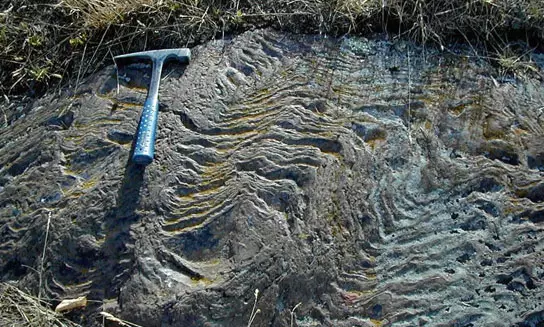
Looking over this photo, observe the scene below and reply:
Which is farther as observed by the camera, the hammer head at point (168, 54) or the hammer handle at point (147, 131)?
the hammer head at point (168, 54)

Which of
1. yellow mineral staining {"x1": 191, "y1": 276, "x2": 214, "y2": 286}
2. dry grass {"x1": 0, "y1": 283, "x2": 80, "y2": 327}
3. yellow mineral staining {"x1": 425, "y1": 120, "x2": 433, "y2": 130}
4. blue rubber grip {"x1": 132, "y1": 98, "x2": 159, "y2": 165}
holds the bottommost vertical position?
dry grass {"x1": 0, "y1": 283, "x2": 80, "y2": 327}

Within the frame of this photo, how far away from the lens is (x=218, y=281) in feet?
11.8

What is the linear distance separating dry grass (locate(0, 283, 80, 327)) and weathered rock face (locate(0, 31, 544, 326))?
75 millimetres

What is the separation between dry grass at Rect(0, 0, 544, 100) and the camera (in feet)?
14.1

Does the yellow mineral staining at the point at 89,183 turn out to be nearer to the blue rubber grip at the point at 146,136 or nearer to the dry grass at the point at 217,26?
the blue rubber grip at the point at 146,136

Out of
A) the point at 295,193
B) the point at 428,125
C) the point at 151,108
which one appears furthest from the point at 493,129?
the point at 151,108

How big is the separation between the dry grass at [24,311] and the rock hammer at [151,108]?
86 centimetres

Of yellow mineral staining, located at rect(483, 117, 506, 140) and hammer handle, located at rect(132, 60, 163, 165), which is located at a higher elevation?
yellow mineral staining, located at rect(483, 117, 506, 140)

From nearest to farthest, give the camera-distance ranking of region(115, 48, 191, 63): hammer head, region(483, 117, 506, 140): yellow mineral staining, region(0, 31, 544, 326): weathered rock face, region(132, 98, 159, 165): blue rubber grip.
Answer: region(0, 31, 544, 326): weathered rock face → region(132, 98, 159, 165): blue rubber grip → region(483, 117, 506, 140): yellow mineral staining → region(115, 48, 191, 63): hammer head

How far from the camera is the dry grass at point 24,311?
11.8 feet

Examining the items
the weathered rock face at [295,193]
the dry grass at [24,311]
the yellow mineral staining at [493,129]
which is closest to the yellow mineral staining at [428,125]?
the weathered rock face at [295,193]

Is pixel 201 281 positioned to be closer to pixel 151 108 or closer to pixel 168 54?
pixel 151 108

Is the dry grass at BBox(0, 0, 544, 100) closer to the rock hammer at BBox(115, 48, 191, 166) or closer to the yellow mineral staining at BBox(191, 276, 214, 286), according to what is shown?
the rock hammer at BBox(115, 48, 191, 166)

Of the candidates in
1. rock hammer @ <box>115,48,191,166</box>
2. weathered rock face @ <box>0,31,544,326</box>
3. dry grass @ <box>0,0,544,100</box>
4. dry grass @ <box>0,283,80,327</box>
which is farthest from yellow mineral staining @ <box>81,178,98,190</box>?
dry grass @ <box>0,0,544,100</box>
